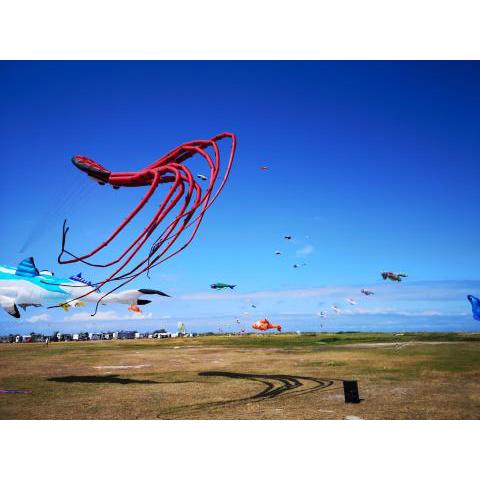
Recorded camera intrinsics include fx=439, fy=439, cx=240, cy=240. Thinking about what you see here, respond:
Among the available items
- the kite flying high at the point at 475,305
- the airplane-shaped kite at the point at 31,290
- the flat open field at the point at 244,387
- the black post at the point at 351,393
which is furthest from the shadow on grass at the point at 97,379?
the kite flying high at the point at 475,305

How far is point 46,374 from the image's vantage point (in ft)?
43.7

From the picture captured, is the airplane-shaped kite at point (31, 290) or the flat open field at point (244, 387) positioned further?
the airplane-shaped kite at point (31, 290)

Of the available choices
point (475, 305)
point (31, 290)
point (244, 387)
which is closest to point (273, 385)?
point (244, 387)

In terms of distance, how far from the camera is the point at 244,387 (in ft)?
36.0

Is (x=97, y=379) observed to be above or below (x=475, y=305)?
below

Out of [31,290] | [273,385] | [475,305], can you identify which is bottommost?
[273,385]

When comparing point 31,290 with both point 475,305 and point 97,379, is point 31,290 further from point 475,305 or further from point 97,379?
point 475,305

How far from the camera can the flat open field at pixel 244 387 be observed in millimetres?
8695

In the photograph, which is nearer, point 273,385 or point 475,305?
point 273,385

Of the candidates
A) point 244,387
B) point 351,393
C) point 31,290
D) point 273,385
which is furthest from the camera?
point 31,290

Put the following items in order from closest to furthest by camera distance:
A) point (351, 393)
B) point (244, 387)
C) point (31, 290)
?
point (351, 393)
point (244, 387)
point (31, 290)

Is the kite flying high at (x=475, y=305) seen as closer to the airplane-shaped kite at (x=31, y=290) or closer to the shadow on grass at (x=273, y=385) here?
the shadow on grass at (x=273, y=385)

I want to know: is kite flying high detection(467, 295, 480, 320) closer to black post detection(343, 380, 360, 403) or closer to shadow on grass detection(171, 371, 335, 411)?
shadow on grass detection(171, 371, 335, 411)
